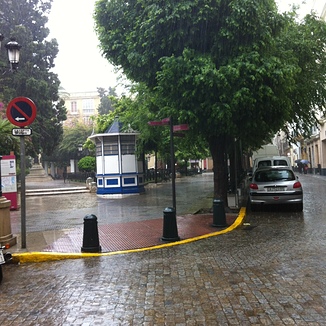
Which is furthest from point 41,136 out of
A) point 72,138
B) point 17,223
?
point 17,223

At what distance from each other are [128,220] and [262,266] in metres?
5.71

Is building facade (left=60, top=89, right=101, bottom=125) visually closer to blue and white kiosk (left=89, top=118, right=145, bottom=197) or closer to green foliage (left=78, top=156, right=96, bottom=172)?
green foliage (left=78, top=156, right=96, bottom=172)

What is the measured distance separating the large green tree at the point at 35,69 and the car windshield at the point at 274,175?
20.4 meters

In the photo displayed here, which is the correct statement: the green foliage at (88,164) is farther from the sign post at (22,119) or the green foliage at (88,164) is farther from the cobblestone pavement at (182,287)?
the cobblestone pavement at (182,287)

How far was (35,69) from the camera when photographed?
30125mm

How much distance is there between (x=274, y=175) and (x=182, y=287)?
8.23 meters

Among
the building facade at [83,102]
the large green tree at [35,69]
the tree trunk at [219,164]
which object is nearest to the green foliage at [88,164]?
the large green tree at [35,69]

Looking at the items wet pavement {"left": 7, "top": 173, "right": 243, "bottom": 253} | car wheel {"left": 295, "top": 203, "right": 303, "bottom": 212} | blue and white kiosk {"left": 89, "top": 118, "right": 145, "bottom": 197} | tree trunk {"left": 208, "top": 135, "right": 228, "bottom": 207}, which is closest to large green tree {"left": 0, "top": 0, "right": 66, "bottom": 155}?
blue and white kiosk {"left": 89, "top": 118, "right": 145, "bottom": 197}

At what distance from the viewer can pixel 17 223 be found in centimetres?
1105

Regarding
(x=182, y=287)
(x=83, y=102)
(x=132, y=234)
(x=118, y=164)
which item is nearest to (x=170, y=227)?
(x=132, y=234)

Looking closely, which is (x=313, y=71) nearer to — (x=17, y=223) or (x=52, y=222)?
(x=52, y=222)

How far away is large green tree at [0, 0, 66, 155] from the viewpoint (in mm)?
28469

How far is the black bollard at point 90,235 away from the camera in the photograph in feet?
23.6

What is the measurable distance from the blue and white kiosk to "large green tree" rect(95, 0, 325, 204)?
9.05m
